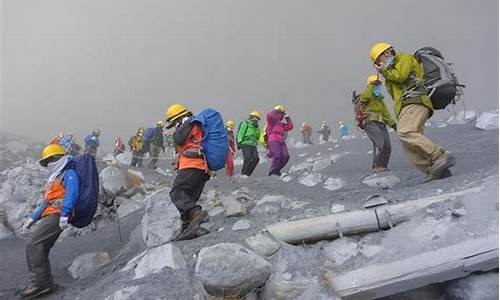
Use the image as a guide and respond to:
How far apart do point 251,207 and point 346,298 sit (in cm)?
291

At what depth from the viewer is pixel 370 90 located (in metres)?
7.84

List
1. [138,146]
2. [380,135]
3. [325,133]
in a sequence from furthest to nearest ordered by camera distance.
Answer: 1. [325,133]
2. [138,146]
3. [380,135]

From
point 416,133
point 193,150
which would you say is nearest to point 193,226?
point 193,150

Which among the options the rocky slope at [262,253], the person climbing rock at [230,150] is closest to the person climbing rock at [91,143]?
the person climbing rock at [230,150]

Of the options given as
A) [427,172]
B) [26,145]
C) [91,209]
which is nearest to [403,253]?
[427,172]

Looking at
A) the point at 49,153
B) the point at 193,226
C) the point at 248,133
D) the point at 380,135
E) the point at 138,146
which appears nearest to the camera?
the point at 193,226

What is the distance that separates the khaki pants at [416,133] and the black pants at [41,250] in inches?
179

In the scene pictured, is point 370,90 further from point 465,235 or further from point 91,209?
point 91,209

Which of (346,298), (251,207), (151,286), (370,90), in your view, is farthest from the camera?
(370,90)

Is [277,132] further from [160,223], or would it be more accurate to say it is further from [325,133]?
[325,133]

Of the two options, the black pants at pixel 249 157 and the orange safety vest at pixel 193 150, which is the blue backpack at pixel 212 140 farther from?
the black pants at pixel 249 157

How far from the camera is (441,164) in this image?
515 centimetres

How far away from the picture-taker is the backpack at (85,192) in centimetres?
524

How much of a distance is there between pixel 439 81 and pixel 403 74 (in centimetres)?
46
